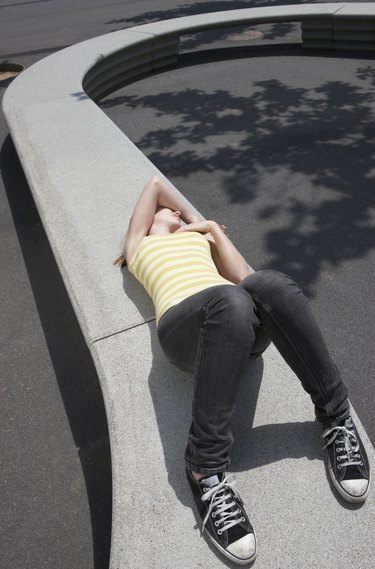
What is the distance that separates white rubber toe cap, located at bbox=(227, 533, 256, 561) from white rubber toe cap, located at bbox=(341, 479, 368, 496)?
1.45 ft

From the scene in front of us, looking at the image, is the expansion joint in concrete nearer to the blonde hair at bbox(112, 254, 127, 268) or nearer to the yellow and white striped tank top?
the yellow and white striped tank top

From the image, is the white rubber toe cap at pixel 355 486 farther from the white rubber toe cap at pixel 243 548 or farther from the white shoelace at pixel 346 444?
the white rubber toe cap at pixel 243 548

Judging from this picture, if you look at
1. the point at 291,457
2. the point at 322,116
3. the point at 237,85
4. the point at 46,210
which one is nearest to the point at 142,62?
the point at 237,85

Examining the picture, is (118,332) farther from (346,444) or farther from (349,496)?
(349,496)

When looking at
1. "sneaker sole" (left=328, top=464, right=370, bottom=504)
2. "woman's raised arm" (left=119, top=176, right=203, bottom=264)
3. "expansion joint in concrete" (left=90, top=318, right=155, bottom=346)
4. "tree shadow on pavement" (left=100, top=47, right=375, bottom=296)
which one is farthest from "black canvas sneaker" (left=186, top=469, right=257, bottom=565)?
"tree shadow on pavement" (left=100, top=47, right=375, bottom=296)

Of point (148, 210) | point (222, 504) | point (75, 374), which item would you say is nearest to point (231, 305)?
point (222, 504)

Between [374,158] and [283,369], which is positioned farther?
[374,158]

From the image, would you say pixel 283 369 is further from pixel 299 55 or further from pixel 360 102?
pixel 299 55

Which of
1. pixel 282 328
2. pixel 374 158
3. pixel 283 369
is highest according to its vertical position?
pixel 282 328

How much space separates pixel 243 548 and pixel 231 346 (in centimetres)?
74

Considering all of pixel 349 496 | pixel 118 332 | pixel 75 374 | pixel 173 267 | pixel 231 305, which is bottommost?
pixel 75 374

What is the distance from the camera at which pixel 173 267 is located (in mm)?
2865

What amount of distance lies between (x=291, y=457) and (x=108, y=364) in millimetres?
997

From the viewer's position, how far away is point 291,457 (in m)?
2.38
